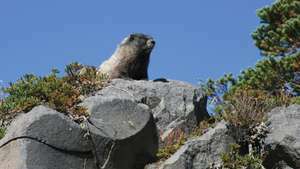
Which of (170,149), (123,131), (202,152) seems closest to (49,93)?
(123,131)

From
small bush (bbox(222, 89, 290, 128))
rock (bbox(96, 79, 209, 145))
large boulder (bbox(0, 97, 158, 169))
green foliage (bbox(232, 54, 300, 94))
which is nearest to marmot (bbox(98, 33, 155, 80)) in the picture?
green foliage (bbox(232, 54, 300, 94))

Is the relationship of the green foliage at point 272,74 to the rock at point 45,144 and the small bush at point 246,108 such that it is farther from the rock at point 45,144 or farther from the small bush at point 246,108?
the rock at point 45,144

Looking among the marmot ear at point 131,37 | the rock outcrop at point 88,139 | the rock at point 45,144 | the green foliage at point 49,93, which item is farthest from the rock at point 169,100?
the marmot ear at point 131,37

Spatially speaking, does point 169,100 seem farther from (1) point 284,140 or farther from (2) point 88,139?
(2) point 88,139

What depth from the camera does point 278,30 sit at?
18.8 m

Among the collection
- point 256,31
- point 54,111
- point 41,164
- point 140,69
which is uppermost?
point 256,31

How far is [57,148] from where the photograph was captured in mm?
9906

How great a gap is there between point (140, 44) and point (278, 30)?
370 cm

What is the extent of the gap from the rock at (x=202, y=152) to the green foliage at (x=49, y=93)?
1.48 metres

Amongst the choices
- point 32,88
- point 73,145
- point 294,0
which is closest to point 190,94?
point 32,88

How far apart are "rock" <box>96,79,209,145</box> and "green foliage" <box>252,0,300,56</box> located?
16.1 ft

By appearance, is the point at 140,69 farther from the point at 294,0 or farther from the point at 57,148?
the point at 57,148

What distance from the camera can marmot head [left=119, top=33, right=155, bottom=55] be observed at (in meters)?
18.0

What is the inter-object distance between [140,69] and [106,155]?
7731mm
